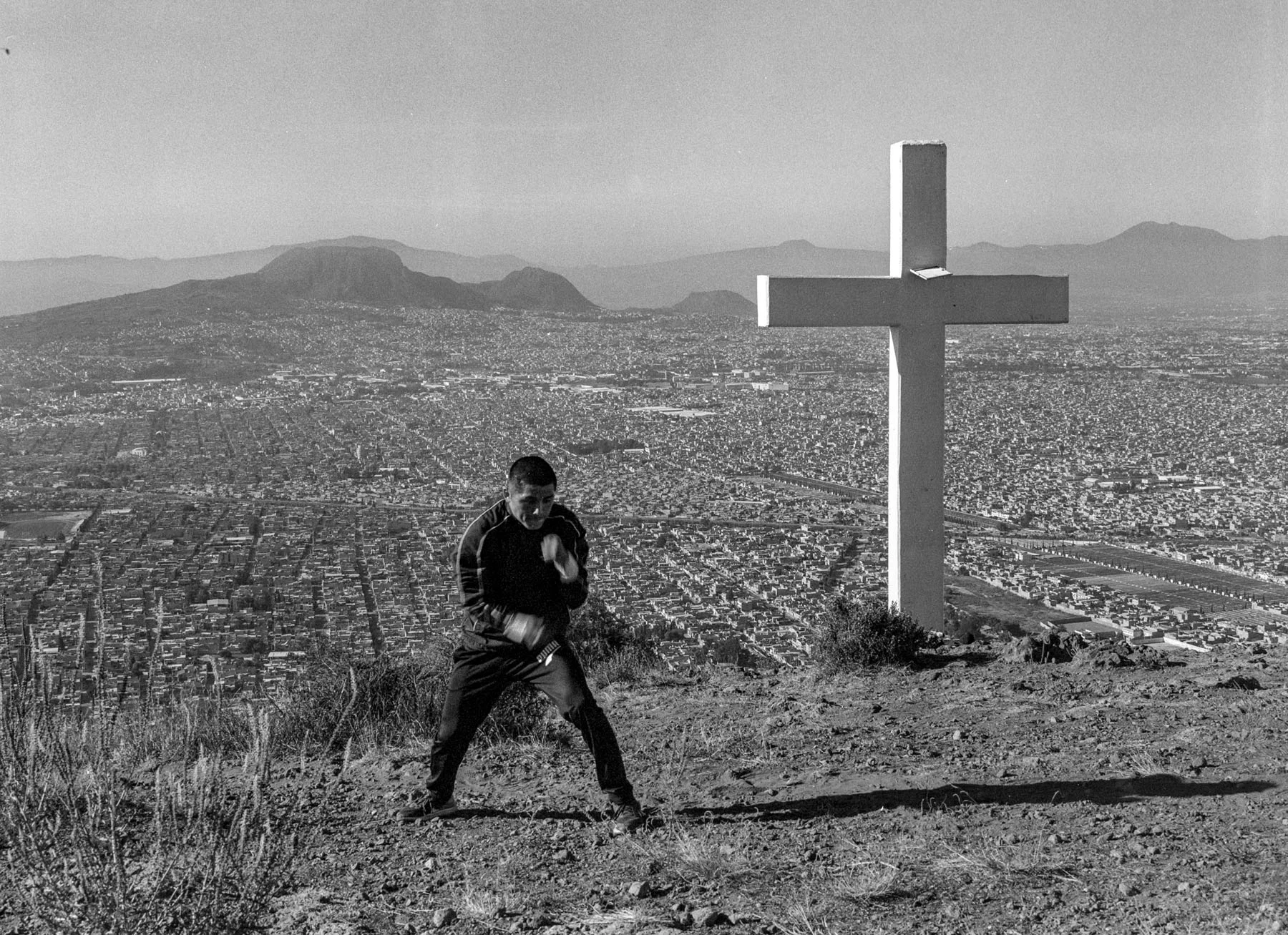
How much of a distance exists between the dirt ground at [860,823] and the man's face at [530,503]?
102 centimetres

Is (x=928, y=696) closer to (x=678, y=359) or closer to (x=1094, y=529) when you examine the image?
(x=1094, y=529)

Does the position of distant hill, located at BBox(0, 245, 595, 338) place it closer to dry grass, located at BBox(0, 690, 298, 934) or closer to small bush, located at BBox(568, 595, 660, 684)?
small bush, located at BBox(568, 595, 660, 684)

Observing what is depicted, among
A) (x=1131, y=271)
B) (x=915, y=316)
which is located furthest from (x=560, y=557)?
(x=1131, y=271)

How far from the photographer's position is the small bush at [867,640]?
669 centimetres

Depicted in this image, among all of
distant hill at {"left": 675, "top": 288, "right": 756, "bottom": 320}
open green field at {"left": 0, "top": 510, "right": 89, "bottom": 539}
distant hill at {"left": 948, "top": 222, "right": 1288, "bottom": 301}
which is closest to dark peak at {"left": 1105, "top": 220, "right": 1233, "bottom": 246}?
distant hill at {"left": 948, "top": 222, "right": 1288, "bottom": 301}

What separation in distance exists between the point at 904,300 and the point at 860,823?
3.72 meters

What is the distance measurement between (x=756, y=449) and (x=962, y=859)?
852 inches

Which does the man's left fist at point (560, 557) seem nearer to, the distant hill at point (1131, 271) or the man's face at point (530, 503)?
the man's face at point (530, 503)

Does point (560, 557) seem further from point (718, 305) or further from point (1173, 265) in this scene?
point (1173, 265)

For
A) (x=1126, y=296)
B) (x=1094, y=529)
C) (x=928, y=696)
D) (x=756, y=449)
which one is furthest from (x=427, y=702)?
(x=1126, y=296)

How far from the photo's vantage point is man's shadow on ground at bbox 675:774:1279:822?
4.39 meters

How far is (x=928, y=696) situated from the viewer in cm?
607

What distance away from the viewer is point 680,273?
3066 inches

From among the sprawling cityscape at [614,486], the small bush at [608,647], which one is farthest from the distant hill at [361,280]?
the small bush at [608,647]
